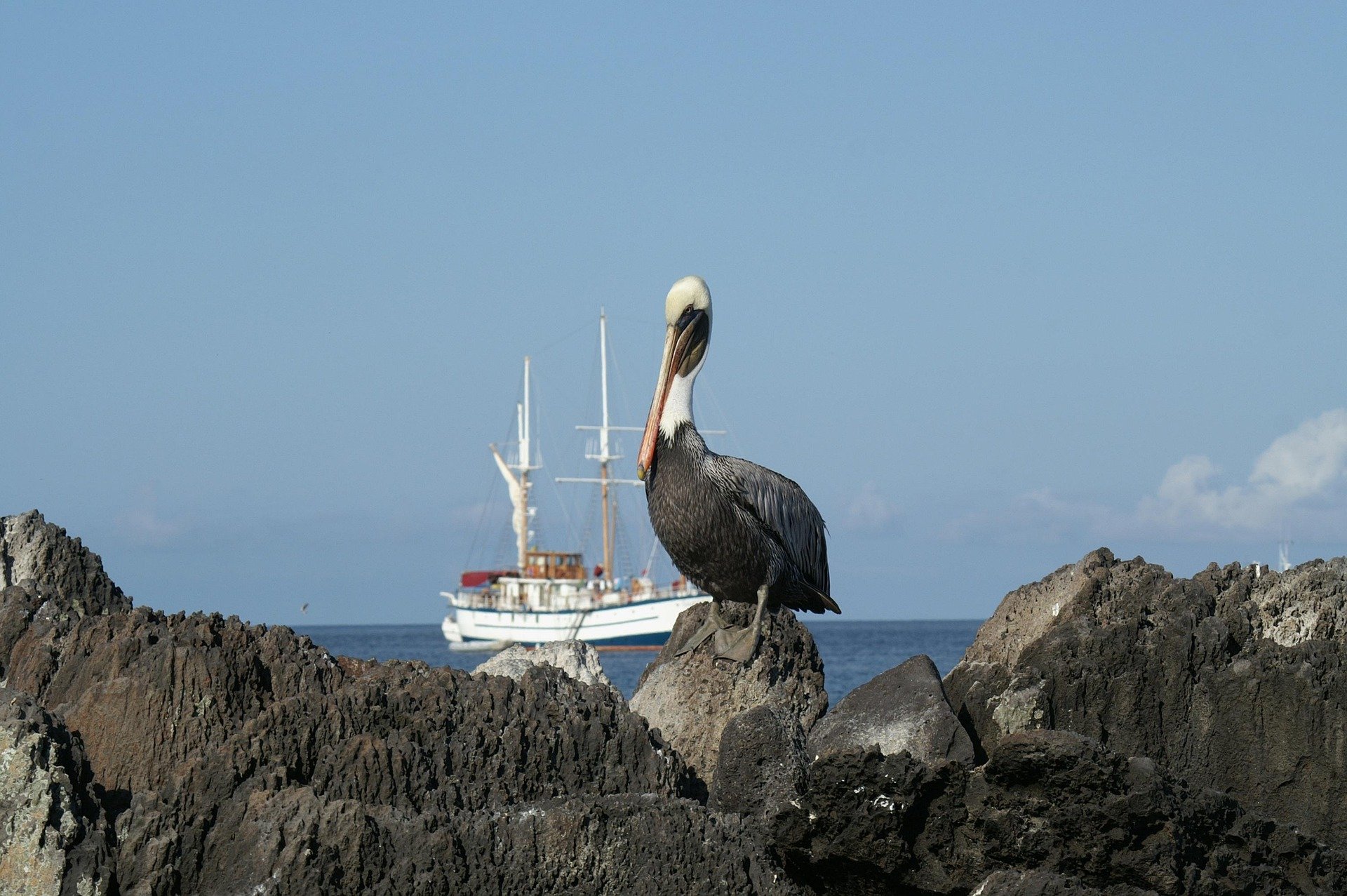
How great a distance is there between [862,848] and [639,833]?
0.70 m

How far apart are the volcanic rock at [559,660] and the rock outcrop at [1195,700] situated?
2.03 metres

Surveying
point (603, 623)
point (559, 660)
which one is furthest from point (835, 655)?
point (559, 660)

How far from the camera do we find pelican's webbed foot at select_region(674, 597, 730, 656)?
739cm

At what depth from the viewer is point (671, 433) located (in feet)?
25.6

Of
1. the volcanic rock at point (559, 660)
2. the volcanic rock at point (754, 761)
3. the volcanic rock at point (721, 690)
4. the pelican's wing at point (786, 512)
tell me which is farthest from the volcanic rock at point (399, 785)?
the pelican's wing at point (786, 512)

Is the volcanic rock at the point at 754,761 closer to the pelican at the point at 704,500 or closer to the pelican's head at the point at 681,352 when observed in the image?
the pelican at the point at 704,500

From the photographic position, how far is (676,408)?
25.8 ft

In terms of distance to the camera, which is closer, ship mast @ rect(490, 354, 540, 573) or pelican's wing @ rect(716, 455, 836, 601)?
pelican's wing @ rect(716, 455, 836, 601)

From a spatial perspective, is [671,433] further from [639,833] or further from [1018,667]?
[639,833]

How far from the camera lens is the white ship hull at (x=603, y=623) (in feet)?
263

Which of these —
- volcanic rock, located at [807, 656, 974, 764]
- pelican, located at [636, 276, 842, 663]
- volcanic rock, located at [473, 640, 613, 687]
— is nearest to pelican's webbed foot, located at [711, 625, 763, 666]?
pelican, located at [636, 276, 842, 663]

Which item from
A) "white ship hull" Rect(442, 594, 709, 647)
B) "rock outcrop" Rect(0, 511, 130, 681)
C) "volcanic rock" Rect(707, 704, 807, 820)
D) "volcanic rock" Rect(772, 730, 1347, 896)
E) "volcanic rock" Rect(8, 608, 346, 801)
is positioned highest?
"white ship hull" Rect(442, 594, 709, 647)

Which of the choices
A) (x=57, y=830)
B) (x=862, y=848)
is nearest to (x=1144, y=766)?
(x=862, y=848)

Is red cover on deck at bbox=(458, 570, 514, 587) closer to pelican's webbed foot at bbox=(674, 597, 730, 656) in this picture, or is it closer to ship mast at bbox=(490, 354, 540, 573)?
ship mast at bbox=(490, 354, 540, 573)
